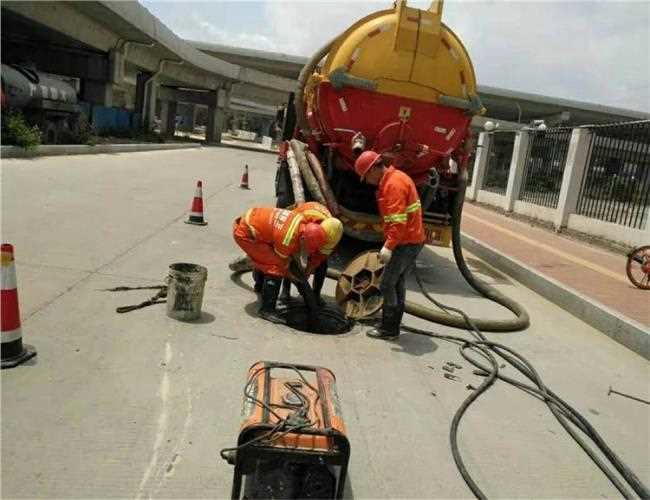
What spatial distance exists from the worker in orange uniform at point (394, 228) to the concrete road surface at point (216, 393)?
281 millimetres

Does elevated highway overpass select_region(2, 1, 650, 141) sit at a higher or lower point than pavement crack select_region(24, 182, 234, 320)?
higher

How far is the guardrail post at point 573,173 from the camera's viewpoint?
13973 millimetres

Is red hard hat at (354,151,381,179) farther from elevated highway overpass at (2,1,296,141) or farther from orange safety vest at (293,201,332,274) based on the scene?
elevated highway overpass at (2,1,296,141)

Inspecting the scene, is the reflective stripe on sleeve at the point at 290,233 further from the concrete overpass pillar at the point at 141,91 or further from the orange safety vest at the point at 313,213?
the concrete overpass pillar at the point at 141,91

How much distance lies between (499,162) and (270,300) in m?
17.2

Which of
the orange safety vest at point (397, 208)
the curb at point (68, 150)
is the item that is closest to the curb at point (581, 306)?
the orange safety vest at point (397, 208)

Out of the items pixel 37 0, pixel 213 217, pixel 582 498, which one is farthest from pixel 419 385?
pixel 37 0

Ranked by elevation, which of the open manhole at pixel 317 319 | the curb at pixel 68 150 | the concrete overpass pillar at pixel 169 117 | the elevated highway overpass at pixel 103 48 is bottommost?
the open manhole at pixel 317 319

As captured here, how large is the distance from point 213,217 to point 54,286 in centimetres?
498

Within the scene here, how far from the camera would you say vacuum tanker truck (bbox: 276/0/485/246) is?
21.8 ft

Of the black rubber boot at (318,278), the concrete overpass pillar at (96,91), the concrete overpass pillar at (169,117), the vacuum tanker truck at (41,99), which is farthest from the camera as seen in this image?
the concrete overpass pillar at (169,117)

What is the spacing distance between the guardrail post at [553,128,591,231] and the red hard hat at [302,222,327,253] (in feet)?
37.1

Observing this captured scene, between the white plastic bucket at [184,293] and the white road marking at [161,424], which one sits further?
the white plastic bucket at [184,293]

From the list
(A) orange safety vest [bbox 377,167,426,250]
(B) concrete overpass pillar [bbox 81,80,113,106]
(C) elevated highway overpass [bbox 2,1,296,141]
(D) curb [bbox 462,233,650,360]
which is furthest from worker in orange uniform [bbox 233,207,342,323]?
(B) concrete overpass pillar [bbox 81,80,113,106]
